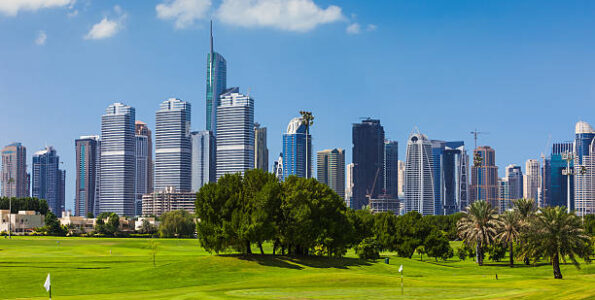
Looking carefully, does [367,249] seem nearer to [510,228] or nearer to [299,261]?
[510,228]

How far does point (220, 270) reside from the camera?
267 feet

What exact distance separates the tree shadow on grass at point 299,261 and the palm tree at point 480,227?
3659 cm

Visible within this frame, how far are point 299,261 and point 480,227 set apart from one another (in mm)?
50050

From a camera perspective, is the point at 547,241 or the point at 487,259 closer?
the point at 547,241

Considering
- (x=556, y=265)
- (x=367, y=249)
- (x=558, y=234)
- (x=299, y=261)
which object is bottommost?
(x=367, y=249)

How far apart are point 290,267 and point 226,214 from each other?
1081cm

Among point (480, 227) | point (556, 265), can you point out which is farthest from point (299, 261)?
point (480, 227)

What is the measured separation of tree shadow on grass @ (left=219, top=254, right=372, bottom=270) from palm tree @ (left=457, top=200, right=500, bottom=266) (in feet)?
120

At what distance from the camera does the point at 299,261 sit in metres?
93.8

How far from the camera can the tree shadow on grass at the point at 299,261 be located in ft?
292

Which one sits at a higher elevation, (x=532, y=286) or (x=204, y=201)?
(x=204, y=201)

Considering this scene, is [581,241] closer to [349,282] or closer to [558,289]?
[558,289]

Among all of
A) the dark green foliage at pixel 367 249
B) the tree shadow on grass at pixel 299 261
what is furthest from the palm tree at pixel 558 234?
the dark green foliage at pixel 367 249

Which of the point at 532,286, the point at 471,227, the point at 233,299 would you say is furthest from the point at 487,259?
the point at 233,299
